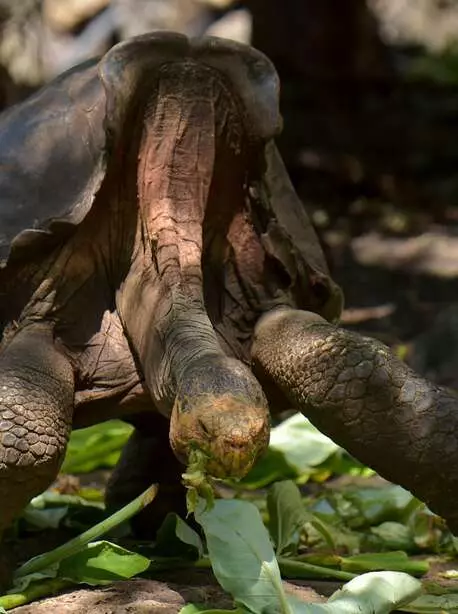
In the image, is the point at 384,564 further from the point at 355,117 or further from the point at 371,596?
the point at 355,117

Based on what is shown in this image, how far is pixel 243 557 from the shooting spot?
2648mm

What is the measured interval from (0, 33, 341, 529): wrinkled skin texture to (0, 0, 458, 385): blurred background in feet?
10.7

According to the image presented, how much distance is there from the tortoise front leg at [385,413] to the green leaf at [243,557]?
0.29 meters

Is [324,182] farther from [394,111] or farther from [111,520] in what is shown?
[111,520]

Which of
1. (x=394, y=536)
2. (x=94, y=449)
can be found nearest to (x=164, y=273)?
(x=394, y=536)

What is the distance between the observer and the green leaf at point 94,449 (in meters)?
4.66

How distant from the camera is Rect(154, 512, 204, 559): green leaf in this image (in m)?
3.09

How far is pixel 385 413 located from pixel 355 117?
41.1ft

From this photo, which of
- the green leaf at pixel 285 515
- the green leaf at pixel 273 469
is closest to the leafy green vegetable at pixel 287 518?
the green leaf at pixel 285 515

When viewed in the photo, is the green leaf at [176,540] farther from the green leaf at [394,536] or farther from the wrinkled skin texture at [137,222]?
the green leaf at [394,536]

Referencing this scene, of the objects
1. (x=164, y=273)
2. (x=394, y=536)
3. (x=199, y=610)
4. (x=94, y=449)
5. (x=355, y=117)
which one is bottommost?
(x=355, y=117)

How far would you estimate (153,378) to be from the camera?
2.89 m

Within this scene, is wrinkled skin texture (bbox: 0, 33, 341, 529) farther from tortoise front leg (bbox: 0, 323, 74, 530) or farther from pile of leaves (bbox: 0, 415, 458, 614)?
pile of leaves (bbox: 0, 415, 458, 614)

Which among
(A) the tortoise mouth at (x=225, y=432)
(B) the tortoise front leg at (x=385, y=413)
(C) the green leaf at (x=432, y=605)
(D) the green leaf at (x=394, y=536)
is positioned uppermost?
(A) the tortoise mouth at (x=225, y=432)
